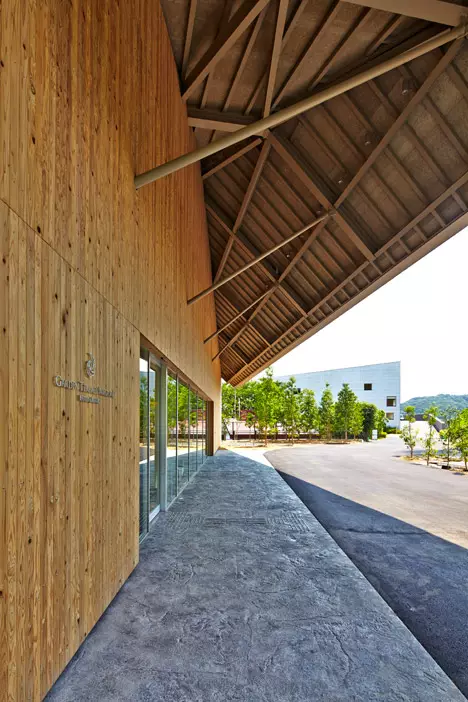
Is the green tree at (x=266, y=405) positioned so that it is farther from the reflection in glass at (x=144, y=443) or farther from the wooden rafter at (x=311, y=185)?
the reflection in glass at (x=144, y=443)

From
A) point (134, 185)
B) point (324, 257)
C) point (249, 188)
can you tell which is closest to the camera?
point (134, 185)

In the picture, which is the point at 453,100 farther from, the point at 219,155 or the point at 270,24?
the point at 219,155

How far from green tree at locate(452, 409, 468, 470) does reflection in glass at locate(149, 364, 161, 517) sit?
50.9 feet

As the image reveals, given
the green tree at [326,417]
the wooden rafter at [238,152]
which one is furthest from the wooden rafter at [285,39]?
the green tree at [326,417]

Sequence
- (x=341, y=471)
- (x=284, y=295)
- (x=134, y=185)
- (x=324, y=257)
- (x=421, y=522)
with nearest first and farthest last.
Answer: (x=134, y=185) → (x=421, y=522) → (x=324, y=257) → (x=284, y=295) → (x=341, y=471)

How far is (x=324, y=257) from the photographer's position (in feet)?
38.6

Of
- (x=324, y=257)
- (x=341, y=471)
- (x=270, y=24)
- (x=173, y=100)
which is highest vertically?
(x=270, y=24)

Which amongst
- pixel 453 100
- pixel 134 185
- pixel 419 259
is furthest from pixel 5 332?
pixel 419 259

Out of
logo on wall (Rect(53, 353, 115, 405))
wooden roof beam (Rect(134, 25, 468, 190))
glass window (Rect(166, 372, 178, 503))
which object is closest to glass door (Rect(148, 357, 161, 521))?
glass window (Rect(166, 372, 178, 503))

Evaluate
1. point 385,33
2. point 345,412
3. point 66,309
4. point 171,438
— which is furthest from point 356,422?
point 66,309

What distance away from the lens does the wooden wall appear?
94.1 inches

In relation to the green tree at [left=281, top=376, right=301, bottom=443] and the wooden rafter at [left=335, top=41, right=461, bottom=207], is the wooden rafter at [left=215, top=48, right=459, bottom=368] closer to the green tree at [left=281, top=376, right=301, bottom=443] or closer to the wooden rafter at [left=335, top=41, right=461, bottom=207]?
the wooden rafter at [left=335, top=41, right=461, bottom=207]

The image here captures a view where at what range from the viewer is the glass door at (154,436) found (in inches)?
295

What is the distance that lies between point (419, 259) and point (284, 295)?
5.82 metres
